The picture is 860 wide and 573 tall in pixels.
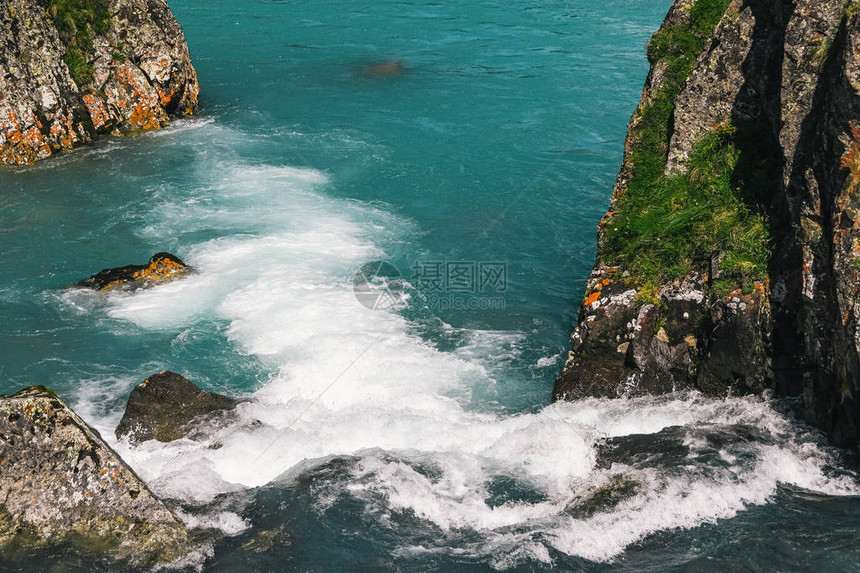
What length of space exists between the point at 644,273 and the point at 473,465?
417 cm

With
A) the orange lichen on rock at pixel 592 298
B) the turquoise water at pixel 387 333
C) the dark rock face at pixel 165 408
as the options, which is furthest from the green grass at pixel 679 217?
the dark rock face at pixel 165 408

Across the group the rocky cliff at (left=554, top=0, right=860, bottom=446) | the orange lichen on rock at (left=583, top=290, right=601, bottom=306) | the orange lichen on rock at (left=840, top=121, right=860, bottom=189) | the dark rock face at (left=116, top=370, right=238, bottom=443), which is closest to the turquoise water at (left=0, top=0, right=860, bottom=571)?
the dark rock face at (left=116, top=370, right=238, bottom=443)

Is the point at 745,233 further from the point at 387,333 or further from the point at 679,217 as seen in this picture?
the point at 387,333

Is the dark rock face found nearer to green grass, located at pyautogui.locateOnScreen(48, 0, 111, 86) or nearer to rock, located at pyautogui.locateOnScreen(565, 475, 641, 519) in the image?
rock, located at pyautogui.locateOnScreen(565, 475, 641, 519)

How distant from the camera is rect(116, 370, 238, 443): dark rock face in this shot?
35.5ft

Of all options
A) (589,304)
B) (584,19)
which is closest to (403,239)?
(589,304)

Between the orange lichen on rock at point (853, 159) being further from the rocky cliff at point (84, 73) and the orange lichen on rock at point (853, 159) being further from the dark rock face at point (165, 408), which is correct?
the rocky cliff at point (84, 73)

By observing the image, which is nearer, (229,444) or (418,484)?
(418,484)

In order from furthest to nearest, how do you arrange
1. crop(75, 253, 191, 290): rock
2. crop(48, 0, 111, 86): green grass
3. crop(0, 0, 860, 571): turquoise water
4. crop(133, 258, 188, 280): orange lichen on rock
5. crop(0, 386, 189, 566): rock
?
1. crop(48, 0, 111, 86): green grass
2. crop(133, 258, 188, 280): orange lichen on rock
3. crop(75, 253, 191, 290): rock
4. crop(0, 0, 860, 571): turquoise water
5. crop(0, 386, 189, 566): rock

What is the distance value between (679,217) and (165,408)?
27.1ft

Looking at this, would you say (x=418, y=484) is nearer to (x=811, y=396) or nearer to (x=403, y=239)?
(x=811, y=396)

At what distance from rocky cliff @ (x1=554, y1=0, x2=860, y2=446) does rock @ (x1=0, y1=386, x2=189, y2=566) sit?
19.8 ft

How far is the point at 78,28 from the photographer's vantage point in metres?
23.6

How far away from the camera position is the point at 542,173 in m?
21.4
